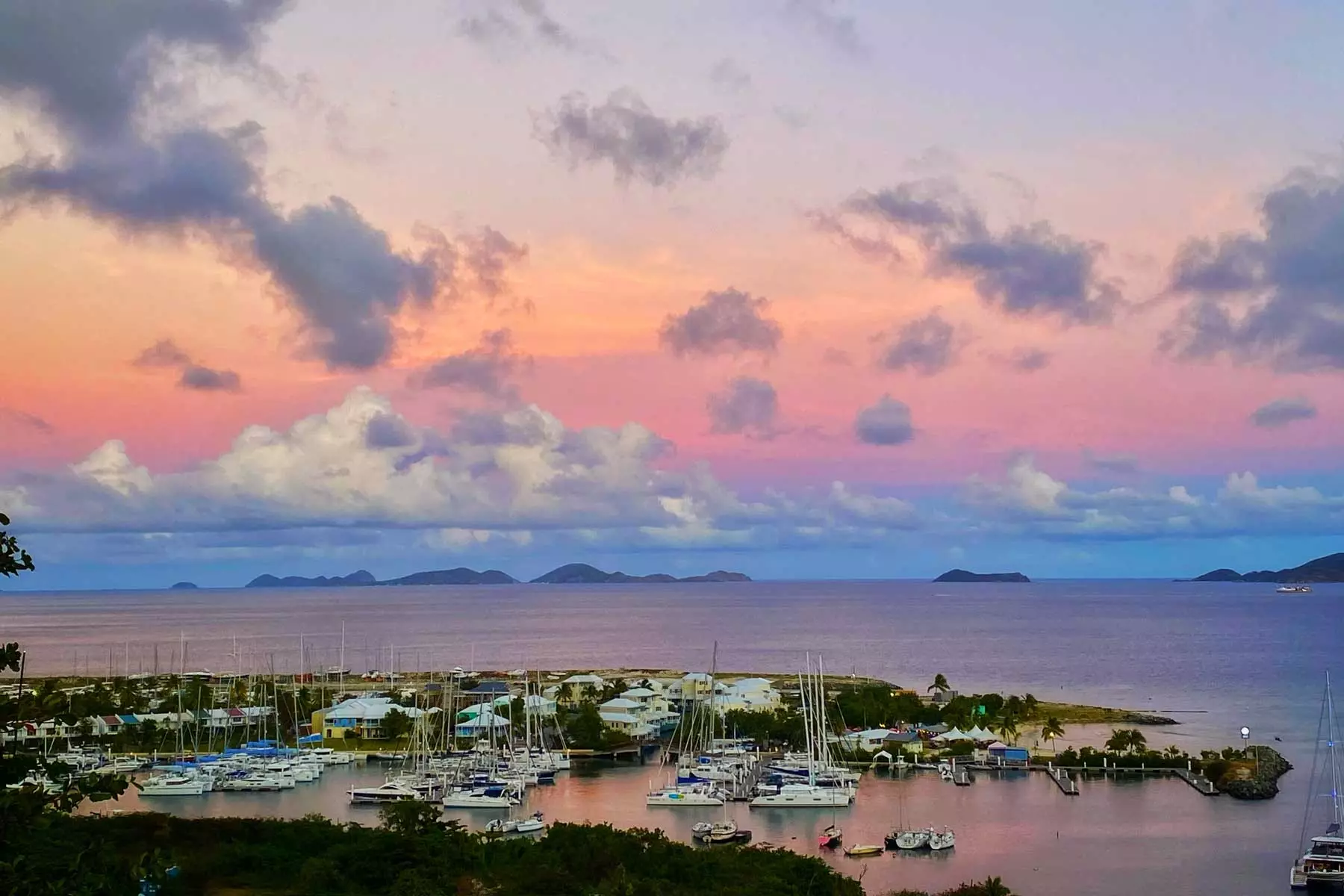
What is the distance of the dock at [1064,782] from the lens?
4009 centimetres

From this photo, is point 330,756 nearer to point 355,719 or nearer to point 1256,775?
point 355,719

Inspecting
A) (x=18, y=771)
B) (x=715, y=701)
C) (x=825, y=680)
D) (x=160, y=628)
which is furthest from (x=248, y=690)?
(x=160, y=628)

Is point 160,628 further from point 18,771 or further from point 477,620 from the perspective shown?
point 18,771

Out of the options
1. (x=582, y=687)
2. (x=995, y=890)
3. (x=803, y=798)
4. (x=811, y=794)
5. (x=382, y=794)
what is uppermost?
(x=582, y=687)

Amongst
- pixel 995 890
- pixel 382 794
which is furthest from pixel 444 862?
pixel 382 794

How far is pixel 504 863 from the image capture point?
23.2 meters

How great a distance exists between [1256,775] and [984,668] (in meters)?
49.7

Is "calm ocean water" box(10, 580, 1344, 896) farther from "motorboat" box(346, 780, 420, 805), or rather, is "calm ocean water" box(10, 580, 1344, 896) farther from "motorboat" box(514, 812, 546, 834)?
"motorboat" box(514, 812, 546, 834)

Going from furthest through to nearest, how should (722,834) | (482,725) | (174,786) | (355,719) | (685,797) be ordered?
1. (355,719)
2. (482,725)
3. (174,786)
4. (685,797)
5. (722,834)

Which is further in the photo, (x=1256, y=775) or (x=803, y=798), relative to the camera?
(x=1256, y=775)

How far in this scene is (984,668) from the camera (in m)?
91.0

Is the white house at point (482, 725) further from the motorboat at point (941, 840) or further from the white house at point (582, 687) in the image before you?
the motorboat at point (941, 840)

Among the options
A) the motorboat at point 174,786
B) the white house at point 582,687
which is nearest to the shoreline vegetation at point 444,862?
the motorboat at point 174,786

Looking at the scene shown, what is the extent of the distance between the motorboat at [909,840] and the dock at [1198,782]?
13.6 metres
